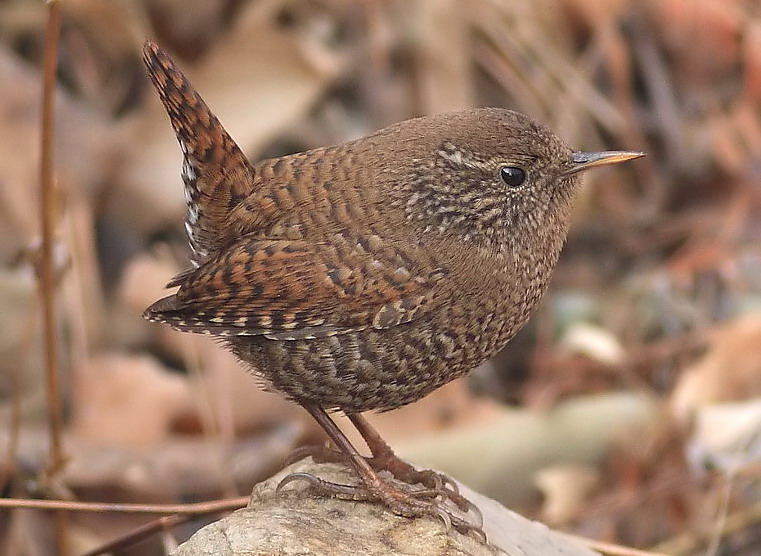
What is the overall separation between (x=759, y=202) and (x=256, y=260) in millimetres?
3814

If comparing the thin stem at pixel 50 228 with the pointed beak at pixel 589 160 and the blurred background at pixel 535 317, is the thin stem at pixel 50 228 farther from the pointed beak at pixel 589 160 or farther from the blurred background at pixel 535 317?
the pointed beak at pixel 589 160

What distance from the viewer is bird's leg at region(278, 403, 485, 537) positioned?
2781 mm

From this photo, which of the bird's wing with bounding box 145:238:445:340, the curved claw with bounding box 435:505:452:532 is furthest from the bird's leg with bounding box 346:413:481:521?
the bird's wing with bounding box 145:238:445:340

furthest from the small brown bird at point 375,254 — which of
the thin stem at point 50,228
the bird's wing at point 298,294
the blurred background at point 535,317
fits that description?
the blurred background at point 535,317

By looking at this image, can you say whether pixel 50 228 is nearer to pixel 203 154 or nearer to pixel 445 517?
pixel 203 154

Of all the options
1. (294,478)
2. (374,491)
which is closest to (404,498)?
(374,491)

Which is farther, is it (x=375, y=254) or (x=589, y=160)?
(x=589, y=160)

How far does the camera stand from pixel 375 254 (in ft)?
9.23

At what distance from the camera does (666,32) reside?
6312mm

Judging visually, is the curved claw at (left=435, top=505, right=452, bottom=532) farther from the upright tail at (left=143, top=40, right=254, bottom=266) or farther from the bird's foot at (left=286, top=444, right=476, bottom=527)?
the upright tail at (left=143, top=40, right=254, bottom=266)

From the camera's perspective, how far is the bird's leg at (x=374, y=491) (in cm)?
278

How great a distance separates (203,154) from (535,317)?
2644mm

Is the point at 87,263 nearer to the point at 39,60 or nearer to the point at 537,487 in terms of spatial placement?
the point at 39,60

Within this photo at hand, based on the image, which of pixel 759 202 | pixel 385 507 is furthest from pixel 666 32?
pixel 385 507
